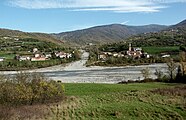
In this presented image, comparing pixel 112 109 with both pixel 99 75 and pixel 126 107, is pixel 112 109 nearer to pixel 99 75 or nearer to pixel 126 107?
pixel 126 107

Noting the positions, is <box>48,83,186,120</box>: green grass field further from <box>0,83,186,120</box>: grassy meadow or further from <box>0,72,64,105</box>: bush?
<box>0,72,64,105</box>: bush

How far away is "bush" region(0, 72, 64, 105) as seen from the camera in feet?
76.5

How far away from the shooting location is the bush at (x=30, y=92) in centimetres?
2333

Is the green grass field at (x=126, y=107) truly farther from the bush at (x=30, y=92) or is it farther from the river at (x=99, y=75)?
the river at (x=99, y=75)

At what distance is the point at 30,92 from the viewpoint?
2434cm

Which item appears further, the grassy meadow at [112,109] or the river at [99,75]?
the river at [99,75]

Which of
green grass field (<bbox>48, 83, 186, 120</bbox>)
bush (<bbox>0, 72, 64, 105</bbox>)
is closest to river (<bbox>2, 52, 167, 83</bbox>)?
green grass field (<bbox>48, 83, 186, 120</bbox>)

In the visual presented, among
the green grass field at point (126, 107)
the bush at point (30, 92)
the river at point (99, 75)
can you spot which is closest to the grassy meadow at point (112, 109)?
the green grass field at point (126, 107)

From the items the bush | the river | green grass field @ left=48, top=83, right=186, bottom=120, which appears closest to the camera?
green grass field @ left=48, top=83, right=186, bottom=120

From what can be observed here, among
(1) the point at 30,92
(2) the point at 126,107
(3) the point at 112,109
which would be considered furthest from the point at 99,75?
(3) the point at 112,109

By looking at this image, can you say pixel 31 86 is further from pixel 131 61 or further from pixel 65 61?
pixel 65 61

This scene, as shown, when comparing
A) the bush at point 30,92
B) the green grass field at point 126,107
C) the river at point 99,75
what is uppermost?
the bush at point 30,92

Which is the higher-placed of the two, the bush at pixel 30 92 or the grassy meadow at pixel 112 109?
the bush at pixel 30 92

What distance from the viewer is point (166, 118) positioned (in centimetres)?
1992
